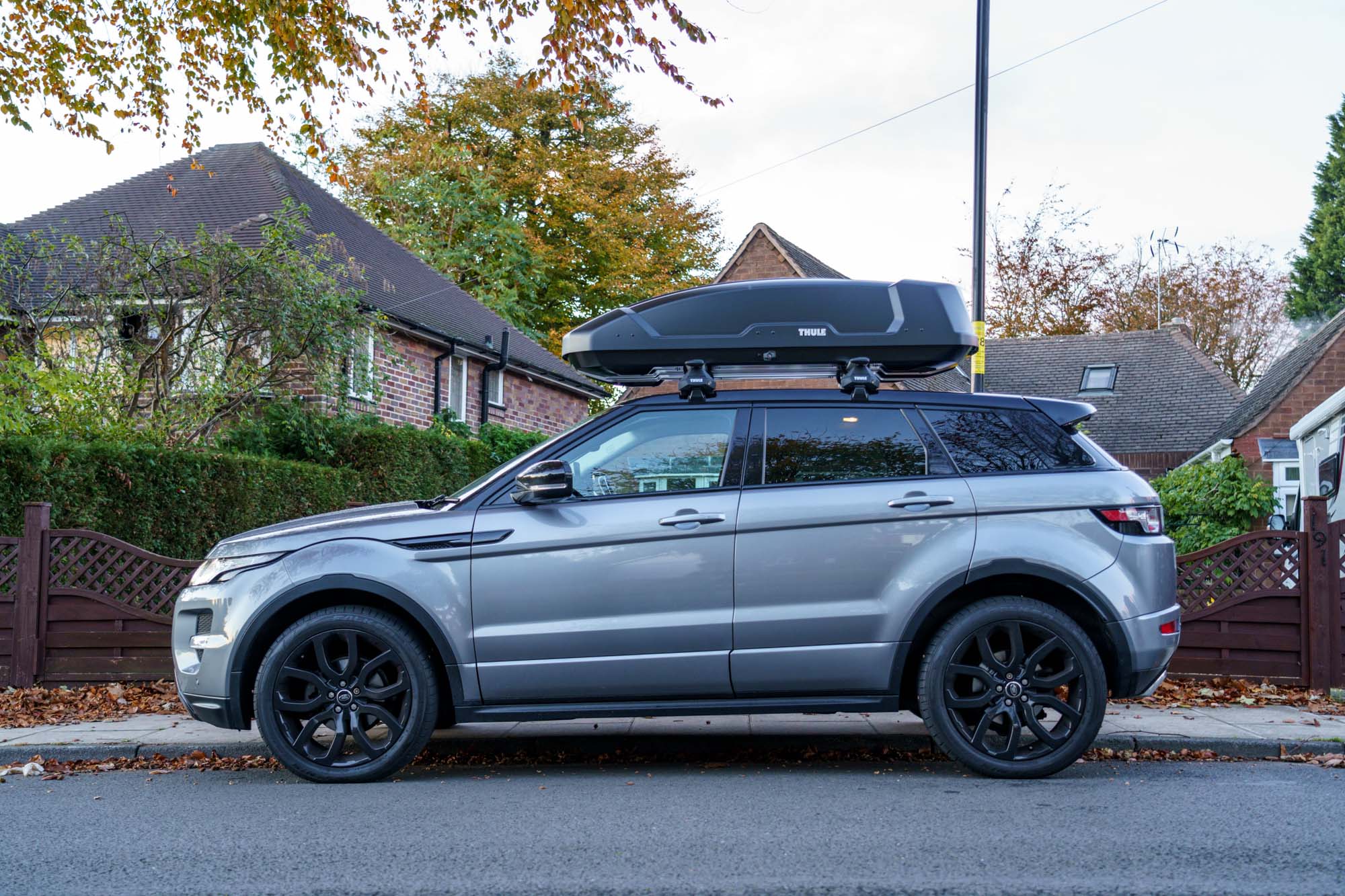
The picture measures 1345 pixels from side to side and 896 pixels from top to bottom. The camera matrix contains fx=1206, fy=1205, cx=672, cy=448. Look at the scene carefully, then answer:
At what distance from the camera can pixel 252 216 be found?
72.2 ft

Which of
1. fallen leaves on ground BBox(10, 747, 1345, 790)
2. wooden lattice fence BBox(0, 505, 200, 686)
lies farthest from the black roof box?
wooden lattice fence BBox(0, 505, 200, 686)

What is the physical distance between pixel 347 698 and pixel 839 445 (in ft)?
Answer: 8.92

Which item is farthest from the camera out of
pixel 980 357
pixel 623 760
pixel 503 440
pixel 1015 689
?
pixel 503 440

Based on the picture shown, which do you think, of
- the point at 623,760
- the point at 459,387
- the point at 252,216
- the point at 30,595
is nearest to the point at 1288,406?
the point at 459,387

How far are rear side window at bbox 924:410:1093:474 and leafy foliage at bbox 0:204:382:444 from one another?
30.5 ft

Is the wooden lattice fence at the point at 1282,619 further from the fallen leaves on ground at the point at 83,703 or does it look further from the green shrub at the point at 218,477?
the fallen leaves on ground at the point at 83,703

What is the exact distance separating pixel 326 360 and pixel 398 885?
39.9 ft

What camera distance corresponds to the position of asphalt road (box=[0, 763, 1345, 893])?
4.10 metres

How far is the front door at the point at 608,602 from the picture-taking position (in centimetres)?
577

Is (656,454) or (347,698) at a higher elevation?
(656,454)

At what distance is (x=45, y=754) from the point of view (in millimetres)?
6781

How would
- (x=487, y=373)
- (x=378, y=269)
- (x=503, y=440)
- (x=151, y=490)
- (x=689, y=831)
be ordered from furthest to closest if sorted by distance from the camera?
(x=487, y=373), (x=378, y=269), (x=503, y=440), (x=151, y=490), (x=689, y=831)

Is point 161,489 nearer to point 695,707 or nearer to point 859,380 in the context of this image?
point 695,707

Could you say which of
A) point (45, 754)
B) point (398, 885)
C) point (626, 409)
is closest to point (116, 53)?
point (45, 754)
